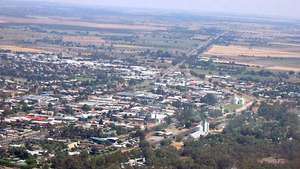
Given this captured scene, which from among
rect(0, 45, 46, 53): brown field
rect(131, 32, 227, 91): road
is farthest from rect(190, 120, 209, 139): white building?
rect(0, 45, 46, 53): brown field

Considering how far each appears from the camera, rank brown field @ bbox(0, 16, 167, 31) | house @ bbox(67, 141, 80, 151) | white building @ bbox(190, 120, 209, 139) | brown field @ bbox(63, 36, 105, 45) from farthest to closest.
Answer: brown field @ bbox(0, 16, 167, 31) → brown field @ bbox(63, 36, 105, 45) → white building @ bbox(190, 120, 209, 139) → house @ bbox(67, 141, 80, 151)

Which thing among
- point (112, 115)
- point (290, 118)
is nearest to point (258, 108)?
point (290, 118)

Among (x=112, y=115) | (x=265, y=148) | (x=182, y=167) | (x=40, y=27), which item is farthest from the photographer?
(x=40, y=27)

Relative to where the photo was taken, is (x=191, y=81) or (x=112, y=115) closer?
(x=112, y=115)

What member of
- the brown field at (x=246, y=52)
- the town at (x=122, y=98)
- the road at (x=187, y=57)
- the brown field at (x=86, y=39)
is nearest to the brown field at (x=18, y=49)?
the town at (x=122, y=98)

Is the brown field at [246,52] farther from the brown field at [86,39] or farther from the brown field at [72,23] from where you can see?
the brown field at [72,23]

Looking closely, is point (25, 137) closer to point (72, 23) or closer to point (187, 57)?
point (187, 57)

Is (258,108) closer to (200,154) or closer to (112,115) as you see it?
(112,115)

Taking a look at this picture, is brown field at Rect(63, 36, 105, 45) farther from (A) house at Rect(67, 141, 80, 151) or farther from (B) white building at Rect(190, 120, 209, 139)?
(A) house at Rect(67, 141, 80, 151)
